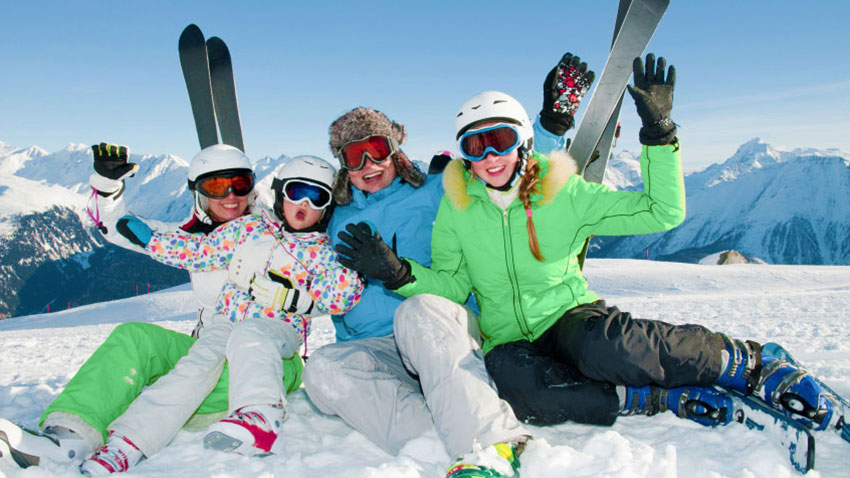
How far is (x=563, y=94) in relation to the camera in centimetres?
342

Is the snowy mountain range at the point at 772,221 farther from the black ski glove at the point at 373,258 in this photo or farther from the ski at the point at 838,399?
the black ski glove at the point at 373,258

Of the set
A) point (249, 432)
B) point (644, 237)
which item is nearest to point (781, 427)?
point (249, 432)

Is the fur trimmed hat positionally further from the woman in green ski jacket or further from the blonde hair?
the blonde hair

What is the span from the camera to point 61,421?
222 centimetres

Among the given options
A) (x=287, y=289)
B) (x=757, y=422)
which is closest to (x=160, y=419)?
(x=287, y=289)

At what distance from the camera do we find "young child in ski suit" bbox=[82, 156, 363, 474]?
2195 mm

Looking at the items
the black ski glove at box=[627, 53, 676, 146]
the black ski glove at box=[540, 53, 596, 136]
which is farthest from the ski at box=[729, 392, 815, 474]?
the black ski glove at box=[540, 53, 596, 136]

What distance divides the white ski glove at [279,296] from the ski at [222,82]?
2.95 m

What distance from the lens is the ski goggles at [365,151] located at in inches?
130

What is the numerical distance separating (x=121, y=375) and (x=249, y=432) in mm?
830

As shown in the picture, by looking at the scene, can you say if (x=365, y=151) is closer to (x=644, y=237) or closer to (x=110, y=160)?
(x=110, y=160)

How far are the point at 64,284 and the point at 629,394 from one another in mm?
175996

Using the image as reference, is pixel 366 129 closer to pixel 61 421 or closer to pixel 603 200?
pixel 603 200

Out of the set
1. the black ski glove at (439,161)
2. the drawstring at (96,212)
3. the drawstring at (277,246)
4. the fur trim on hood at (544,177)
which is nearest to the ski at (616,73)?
the black ski glove at (439,161)
